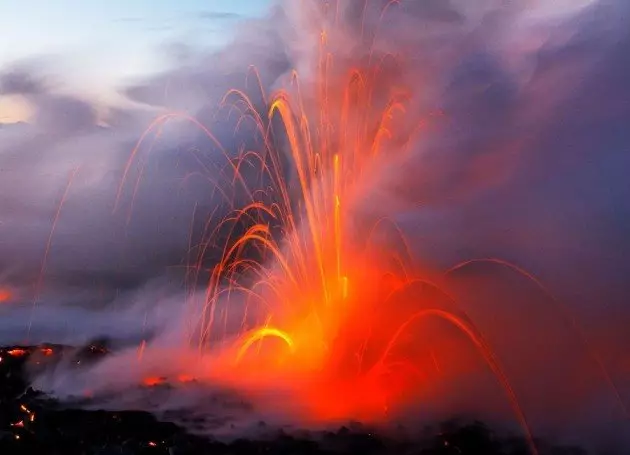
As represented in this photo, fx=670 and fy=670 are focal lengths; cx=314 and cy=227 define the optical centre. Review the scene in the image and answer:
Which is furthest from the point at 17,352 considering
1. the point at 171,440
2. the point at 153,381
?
the point at 171,440

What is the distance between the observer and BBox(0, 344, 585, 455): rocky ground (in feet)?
149

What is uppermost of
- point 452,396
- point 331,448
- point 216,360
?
point 216,360

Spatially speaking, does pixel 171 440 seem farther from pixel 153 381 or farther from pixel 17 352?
pixel 17 352

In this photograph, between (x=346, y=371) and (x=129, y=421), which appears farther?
(x=346, y=371)

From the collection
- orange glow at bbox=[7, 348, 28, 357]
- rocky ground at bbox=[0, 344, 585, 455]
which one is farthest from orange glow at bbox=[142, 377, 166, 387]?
orange glow at bbox=[7, 348, 28, 357]

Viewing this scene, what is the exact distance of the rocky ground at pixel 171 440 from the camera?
149ft

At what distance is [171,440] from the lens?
49719 mm

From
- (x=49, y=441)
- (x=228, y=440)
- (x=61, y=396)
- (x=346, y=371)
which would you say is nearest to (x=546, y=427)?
(x=346, y=371)

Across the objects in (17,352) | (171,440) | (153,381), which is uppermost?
(17,352)

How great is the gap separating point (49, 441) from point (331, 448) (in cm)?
2216

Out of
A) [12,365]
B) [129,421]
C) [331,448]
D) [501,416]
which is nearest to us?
[331,448]

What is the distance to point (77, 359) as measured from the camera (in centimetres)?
10750

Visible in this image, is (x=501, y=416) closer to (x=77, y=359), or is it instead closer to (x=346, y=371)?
(x=346, y=371)

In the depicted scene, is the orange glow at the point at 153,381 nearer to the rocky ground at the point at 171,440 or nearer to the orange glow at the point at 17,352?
the rocky ground at the point at 171,440
